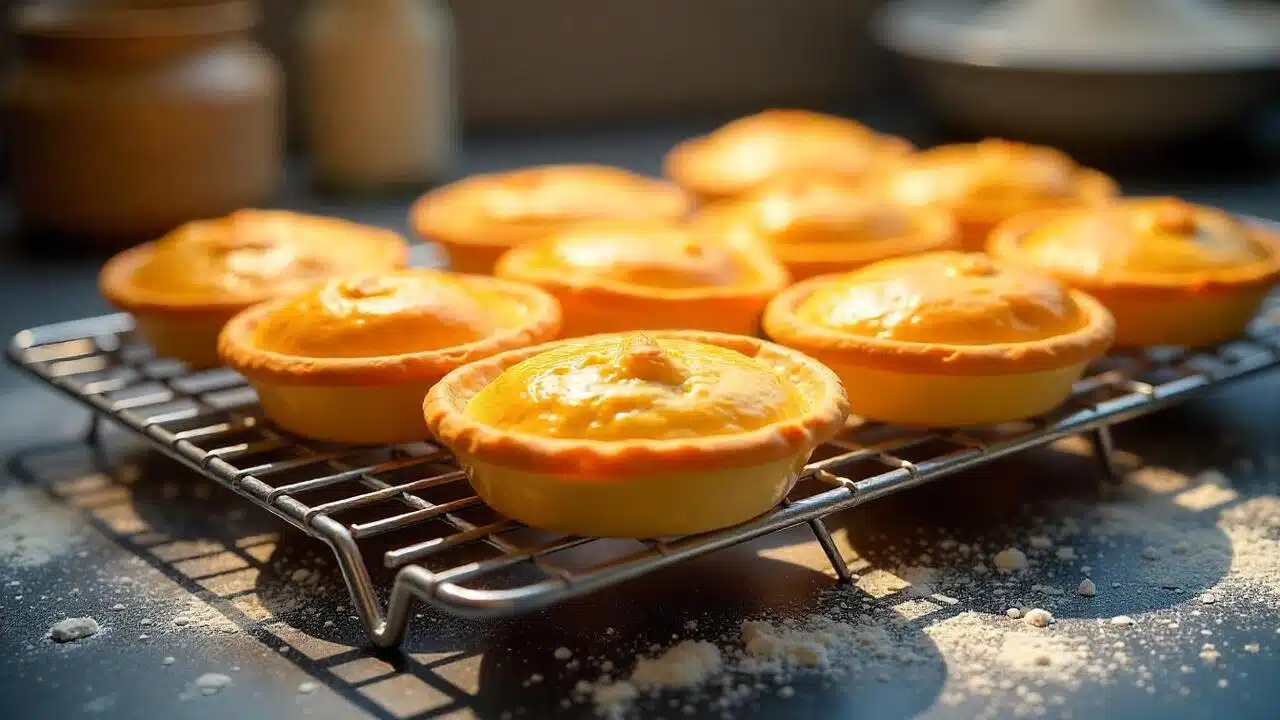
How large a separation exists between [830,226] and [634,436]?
0.99m

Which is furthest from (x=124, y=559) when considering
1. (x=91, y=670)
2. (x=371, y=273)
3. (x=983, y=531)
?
(x=983, y=531)

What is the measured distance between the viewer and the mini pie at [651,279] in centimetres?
206

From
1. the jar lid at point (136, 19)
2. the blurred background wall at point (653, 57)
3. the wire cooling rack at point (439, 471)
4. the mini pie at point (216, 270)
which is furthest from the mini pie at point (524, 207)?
the blurred background wall at point (653, 57)

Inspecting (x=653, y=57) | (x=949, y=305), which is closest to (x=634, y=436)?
(x=949, y=305)

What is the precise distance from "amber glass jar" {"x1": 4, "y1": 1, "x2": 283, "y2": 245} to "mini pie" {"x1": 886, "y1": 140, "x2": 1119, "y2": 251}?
1429 millimetres

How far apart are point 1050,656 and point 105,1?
2.65m

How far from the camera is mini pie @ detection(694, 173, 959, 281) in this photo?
2.34m

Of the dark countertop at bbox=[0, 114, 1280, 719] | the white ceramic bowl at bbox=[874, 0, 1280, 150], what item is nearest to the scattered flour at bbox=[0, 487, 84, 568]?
the dark countertop at bbox=[0, 114, 1280, 719]

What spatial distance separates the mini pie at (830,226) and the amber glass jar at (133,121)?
1.17m

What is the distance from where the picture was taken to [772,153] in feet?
9.90

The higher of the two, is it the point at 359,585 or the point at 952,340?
the point at 952,340

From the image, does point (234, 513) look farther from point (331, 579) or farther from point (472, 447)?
point (472, 447)

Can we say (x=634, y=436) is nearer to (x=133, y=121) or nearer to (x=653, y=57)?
(x=133, y=121)

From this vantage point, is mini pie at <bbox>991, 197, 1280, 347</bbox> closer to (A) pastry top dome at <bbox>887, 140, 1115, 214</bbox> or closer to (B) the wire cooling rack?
(B) the wire cooling rack
